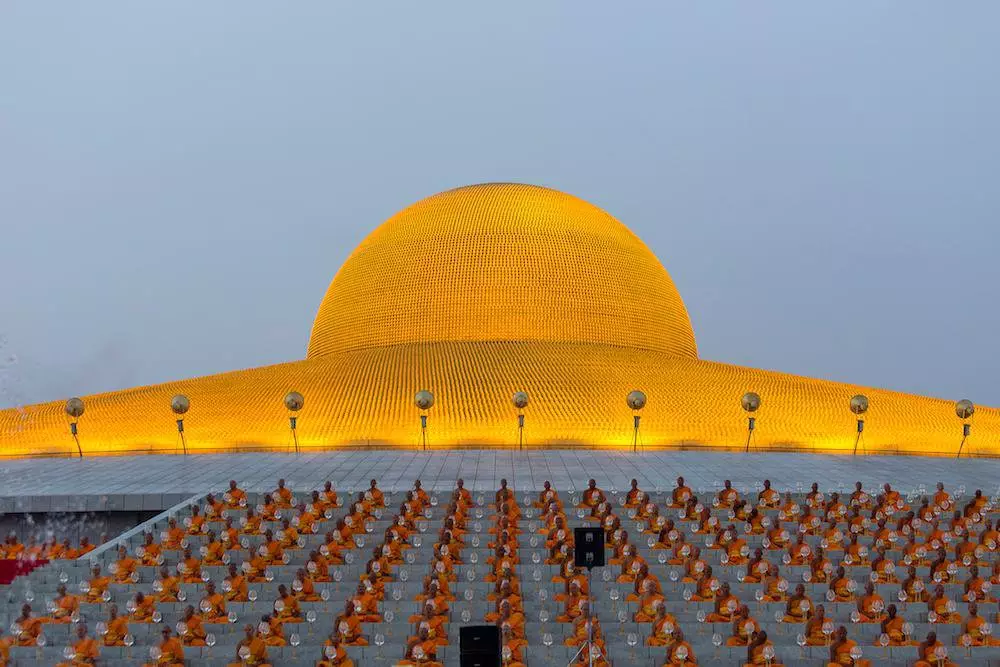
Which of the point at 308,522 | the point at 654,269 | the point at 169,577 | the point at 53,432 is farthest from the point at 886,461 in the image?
the point at 53,432

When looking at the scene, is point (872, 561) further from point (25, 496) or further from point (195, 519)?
point (25, 496)

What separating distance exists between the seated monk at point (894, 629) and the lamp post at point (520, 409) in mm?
9587

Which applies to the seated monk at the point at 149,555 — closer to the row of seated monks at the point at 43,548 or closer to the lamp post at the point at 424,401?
the row of seated monks at the point at 43,548

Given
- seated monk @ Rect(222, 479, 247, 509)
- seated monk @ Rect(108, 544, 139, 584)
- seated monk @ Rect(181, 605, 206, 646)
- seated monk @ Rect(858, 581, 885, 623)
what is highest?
seated monk @ Rect(222, 479, 247, 509)

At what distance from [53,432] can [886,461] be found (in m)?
15.9

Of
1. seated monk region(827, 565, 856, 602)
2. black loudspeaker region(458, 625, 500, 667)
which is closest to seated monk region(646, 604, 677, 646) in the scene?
seated monk region(827, 565, 856, 602)

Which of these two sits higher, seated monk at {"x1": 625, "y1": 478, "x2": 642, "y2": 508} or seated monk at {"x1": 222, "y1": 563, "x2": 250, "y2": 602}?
seated monk at {"x1": 625, "y1": 478, "x2": 642, "y2": 508}

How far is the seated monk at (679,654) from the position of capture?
12.0m

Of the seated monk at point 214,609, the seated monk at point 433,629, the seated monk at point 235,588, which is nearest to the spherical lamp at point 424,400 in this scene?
the seated monk at point 235,588

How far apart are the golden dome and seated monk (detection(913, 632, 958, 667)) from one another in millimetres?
15591

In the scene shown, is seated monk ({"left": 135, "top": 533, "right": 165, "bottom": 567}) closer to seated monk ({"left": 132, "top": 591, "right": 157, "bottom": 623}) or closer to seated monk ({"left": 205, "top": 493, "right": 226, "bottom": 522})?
seated monk ({"left": 132, "top": 591, "right": 157, "bottom": 623})

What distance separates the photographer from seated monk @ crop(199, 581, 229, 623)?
43.1 ft

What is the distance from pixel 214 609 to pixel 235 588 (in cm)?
61

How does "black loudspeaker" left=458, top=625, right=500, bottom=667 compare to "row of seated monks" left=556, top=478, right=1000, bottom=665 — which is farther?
"row of seated monks" left=556, top=478, right=1000, bottom=665
